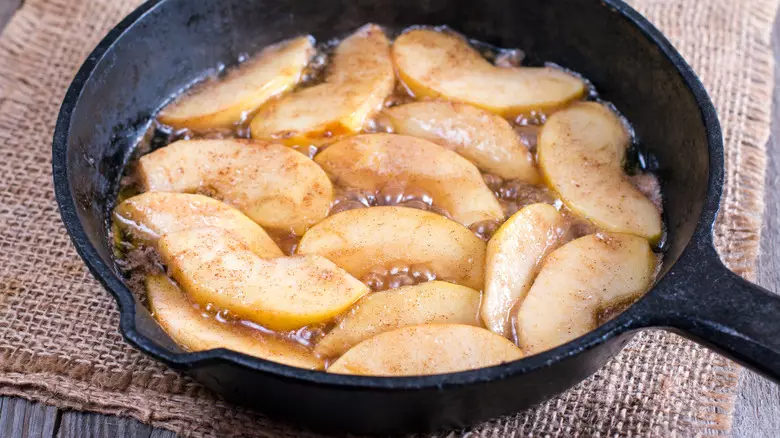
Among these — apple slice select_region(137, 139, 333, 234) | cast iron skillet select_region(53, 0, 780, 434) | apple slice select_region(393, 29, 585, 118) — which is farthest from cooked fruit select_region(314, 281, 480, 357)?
apple slice select_region(393, 29, 585, 118)

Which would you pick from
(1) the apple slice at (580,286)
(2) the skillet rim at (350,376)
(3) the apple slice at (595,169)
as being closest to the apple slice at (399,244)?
(1) the apple slice at (580,286)

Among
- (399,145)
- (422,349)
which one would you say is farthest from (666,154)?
(422,349)

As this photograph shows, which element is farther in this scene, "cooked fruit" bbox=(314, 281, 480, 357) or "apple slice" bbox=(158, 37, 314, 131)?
"apple slice" bbox=(158, 37, 314, 131)

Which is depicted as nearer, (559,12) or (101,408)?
(101,408)

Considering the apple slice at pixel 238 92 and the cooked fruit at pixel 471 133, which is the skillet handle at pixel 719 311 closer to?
the cooked fruit at pixel 471 133

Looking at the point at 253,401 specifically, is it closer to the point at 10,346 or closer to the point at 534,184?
the point at 10,346

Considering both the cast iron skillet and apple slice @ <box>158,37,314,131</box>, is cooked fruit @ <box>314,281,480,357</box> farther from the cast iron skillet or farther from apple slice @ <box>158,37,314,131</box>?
apple slice @ <box>158,37,314,131</box>

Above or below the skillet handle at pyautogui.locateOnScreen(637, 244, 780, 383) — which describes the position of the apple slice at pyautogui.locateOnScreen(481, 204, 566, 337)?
below
